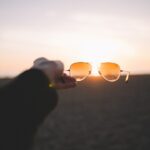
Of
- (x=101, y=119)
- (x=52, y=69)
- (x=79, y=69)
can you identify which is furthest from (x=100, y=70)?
(x=101, y=119)

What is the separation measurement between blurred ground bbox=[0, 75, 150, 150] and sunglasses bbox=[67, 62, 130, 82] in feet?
26.1

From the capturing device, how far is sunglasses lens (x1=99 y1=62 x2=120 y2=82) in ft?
10.3

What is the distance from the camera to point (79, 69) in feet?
→ 9.23

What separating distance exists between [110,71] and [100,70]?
0.10 m

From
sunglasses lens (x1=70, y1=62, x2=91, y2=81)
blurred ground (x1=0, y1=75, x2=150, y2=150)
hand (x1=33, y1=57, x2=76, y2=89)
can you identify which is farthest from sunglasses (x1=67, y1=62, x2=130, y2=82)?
blurred ground (x1=0, y1=75, x2=150, y2=150)

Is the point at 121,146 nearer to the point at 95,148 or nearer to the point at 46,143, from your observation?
the point at 95,148

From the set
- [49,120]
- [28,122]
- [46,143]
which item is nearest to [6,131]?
[28,122]

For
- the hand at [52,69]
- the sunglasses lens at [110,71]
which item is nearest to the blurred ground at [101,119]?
the sunglasses lens at [110,71]

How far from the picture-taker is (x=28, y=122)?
47.2 inches

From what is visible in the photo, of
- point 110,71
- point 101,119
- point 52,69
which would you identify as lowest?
point 101,119

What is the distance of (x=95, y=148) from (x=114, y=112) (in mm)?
5595

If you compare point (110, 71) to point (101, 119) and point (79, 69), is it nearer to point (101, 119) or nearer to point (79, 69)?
point (79, 69)

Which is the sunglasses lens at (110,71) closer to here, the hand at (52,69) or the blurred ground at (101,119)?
the hand at (52,69)

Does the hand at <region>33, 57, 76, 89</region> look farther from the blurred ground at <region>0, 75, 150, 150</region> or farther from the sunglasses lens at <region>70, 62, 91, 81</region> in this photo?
the blurred ground at <region>0, 75, 150, 150</region>
